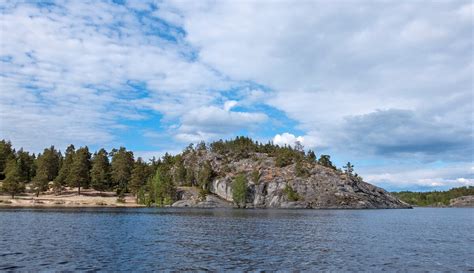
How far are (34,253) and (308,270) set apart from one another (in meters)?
31.7

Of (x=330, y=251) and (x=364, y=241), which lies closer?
(x=330, y=251)

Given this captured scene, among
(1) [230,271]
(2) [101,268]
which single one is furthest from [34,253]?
(1) [230,271]

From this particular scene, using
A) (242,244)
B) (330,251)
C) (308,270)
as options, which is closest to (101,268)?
(308,270)

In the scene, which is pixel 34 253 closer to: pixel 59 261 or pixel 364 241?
pixel 59 261

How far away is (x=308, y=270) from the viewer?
40.0 metres

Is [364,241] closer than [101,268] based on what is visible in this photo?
No

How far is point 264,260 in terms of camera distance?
4544 centimetres

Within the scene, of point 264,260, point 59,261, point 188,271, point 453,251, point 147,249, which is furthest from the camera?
point 453,251

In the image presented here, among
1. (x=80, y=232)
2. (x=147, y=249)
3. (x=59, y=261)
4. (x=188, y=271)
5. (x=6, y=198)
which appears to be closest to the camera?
(x=188, y=271)

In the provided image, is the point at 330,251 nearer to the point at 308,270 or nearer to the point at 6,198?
the point at 308,270

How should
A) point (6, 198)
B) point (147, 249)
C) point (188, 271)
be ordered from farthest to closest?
point (6, 198) → point (147, 249) → point (188, 271)

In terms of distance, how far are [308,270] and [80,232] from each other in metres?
47.9

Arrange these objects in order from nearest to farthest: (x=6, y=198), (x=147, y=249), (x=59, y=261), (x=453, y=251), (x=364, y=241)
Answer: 1. (x=59, y=261)
2. (x=147, y=249)
3. (x=453, y=251)
4. (x=364, y=241)
5. (x=6, y=198)

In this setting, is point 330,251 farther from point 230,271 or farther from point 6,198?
point 6,198
